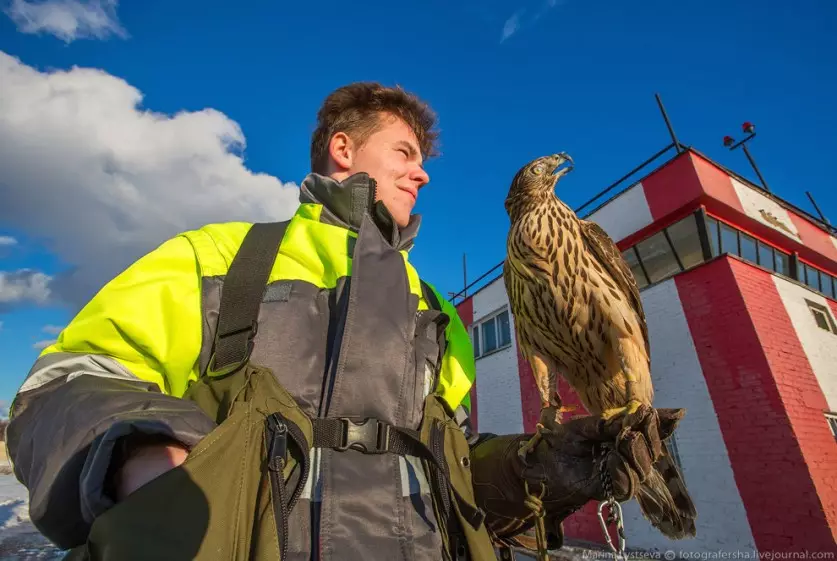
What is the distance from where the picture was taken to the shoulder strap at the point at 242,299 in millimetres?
1345

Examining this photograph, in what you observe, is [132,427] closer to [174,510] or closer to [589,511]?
[174,510]

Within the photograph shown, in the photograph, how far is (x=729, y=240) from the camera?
29.9 ft

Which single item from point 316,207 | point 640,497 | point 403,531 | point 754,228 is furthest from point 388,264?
point 754,228

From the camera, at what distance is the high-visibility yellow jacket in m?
0.99

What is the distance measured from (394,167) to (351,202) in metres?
0.48

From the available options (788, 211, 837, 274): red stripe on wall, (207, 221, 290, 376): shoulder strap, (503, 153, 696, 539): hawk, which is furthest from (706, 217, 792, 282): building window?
(207, 221, 290, 376): shoulder strap

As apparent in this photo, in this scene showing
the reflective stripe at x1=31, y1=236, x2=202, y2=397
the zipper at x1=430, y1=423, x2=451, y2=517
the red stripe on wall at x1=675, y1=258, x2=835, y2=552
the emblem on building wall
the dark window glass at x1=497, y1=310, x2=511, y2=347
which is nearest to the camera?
the reflective stripe at x1=31, y1=236, x2=202, y2=397

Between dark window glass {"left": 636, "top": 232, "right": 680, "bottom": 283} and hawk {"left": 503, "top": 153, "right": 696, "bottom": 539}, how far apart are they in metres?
7.11

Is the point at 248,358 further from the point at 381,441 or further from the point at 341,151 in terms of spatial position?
the point at 341,151

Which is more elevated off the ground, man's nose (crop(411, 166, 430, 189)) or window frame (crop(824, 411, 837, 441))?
man's nose (crop(411, 166, 430, 189))

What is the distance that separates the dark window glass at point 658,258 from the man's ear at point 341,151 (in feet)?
29.8

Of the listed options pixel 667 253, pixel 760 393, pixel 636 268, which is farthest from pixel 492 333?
pixel 760 393

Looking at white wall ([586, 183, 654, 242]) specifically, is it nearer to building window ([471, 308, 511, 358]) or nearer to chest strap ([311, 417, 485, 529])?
building window ([471, 308, 511, 358])

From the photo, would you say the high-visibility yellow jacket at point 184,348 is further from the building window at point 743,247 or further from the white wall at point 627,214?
the building window at point 743,247
